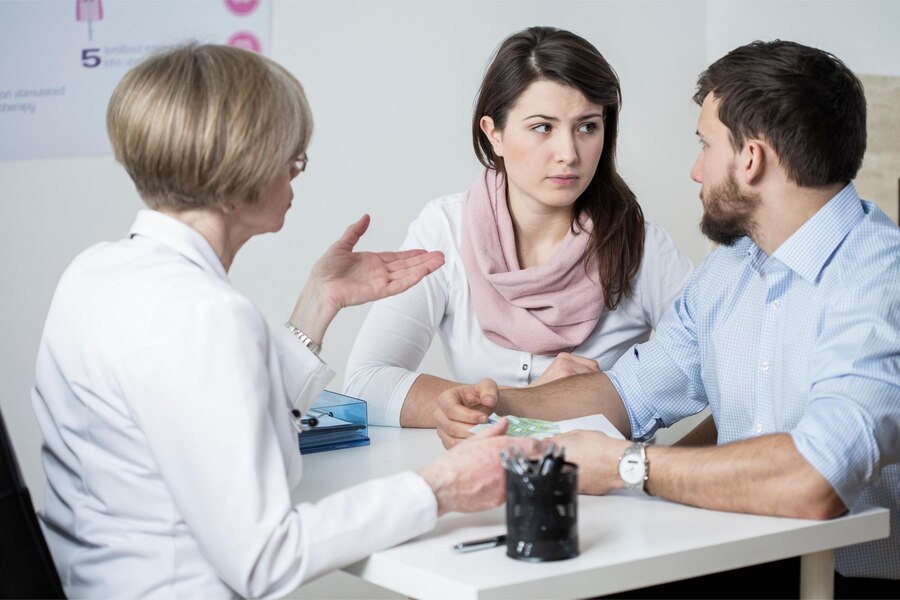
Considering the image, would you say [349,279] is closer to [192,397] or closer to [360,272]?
[360,272]

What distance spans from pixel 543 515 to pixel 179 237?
57 cm

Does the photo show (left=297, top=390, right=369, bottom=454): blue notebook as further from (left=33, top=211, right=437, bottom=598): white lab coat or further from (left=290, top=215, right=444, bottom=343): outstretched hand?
(left=33, top=211, right=437, bottom=598): white lab coat

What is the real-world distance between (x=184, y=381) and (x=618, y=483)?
23.6 inches

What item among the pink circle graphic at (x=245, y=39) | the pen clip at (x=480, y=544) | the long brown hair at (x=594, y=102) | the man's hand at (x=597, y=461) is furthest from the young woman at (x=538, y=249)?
the pink circle graphic at (x=245, y=39)

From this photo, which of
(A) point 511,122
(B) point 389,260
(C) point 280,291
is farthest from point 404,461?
(C) point 280,291

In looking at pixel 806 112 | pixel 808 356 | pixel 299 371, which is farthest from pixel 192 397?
pixel 806 112

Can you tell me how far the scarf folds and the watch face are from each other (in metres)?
0.96

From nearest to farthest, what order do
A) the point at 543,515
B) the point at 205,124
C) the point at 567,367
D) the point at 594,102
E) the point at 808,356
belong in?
the point at 543,515 → the point at 205,124 → the point at 808,356 → the point at 567,367 → the point at 594,102

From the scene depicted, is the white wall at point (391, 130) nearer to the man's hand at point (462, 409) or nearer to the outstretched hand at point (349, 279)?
the man's hand at point (462, 409)

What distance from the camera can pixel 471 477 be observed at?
1.23m

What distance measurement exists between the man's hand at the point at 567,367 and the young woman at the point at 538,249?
0.24 feet

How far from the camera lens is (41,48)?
11.2 ft

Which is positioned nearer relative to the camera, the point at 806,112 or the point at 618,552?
the point at 618,552

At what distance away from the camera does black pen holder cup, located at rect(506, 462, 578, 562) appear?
3.58 ft
